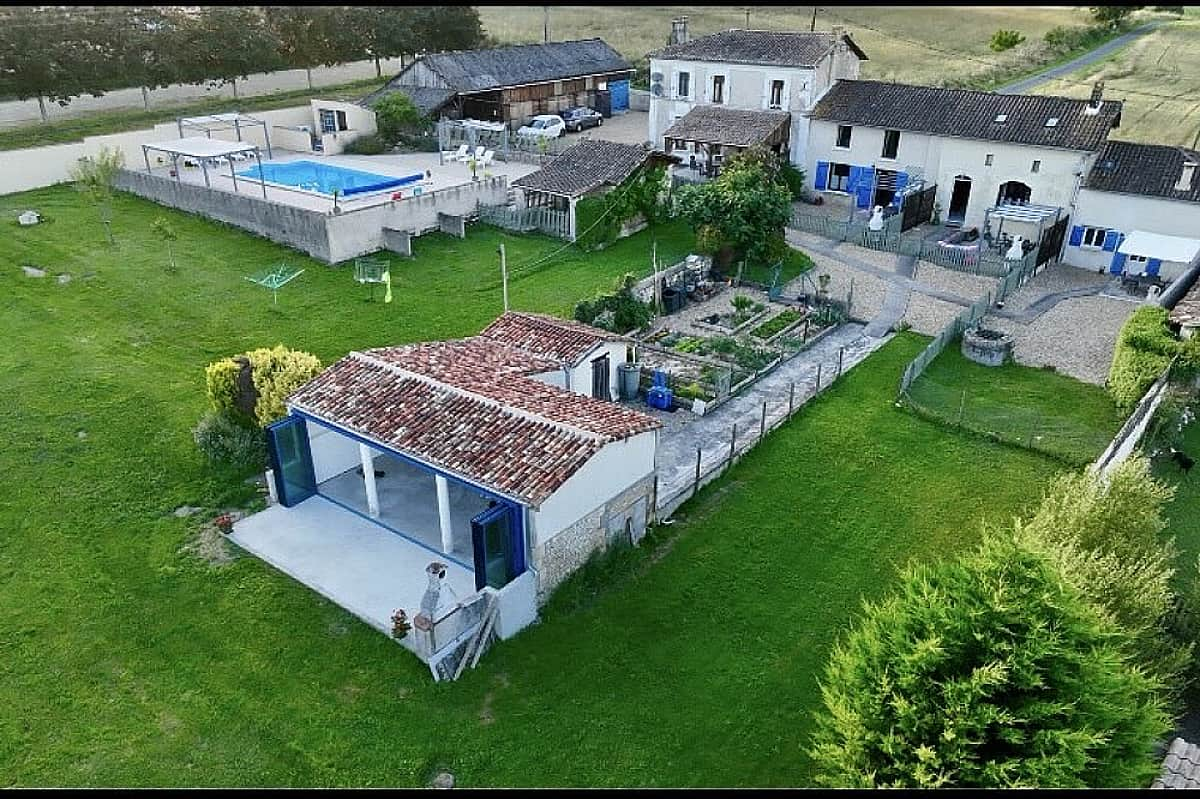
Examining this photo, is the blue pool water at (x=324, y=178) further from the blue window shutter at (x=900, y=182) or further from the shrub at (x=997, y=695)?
the shrub at (x=997, y=695)

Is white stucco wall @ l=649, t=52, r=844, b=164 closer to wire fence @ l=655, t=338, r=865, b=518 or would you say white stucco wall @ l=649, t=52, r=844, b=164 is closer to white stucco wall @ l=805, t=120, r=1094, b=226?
white stucco wall @ l=805, t=120, r=1094, b=226

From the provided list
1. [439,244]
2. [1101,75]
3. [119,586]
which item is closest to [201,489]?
[119,586]

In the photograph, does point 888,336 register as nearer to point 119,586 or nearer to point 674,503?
point 674,503

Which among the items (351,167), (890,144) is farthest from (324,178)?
(890,144)

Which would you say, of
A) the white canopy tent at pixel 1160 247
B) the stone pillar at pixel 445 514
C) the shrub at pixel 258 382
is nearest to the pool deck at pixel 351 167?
the shrub at pixel 258 382

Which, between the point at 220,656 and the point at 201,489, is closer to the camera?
the point at 220,656

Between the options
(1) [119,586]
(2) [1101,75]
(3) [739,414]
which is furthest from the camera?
(2) [1101,75]

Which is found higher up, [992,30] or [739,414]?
[992,30]
